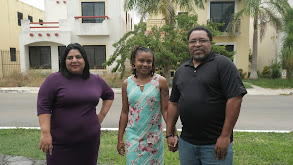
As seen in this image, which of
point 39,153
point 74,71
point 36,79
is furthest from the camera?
point 36,79

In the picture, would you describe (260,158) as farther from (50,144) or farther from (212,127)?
(50,144)

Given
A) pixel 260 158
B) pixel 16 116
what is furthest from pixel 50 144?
pixel 16 116

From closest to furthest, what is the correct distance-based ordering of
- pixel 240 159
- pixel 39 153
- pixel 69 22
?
pixel 240 159, pixel 39 153, pixel 69 22

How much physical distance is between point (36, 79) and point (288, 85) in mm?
16198

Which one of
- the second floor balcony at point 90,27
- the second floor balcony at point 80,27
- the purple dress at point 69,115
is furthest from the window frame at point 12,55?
the purple dress at point 69,115

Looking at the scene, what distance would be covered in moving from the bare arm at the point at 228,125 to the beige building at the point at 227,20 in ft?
57.2

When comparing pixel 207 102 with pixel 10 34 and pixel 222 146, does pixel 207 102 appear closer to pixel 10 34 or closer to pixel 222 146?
pixel 222 146

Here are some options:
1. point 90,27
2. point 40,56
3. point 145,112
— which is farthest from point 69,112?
point 40,56

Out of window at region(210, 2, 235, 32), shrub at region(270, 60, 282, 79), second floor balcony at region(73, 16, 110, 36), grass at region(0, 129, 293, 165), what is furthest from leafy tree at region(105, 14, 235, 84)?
grass at region(0, 129, 293, 165)

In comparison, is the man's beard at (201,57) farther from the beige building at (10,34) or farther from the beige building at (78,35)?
the beige building at (10,34)

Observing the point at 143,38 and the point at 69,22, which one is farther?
the point at 69,22

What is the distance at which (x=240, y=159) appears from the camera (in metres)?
3.86

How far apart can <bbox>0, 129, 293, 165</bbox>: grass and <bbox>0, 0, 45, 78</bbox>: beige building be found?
16618 millimetres

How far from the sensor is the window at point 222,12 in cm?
1889
